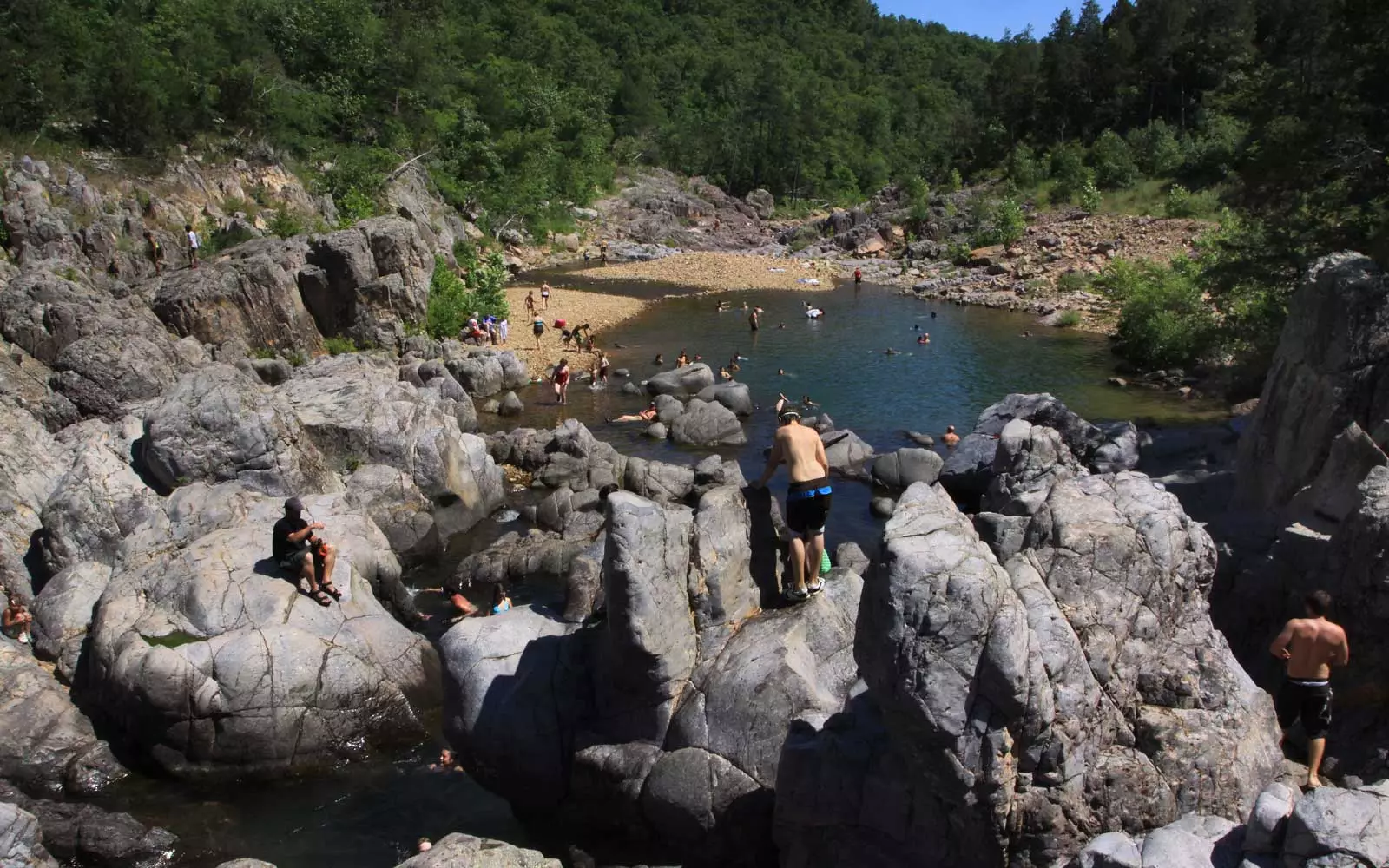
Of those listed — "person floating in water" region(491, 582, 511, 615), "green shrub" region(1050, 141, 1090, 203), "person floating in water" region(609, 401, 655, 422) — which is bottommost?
"person floating in water" region(491, 582, 511, 615)

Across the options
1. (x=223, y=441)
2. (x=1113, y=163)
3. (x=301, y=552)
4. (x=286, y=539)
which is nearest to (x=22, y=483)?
(x=223, y=441)

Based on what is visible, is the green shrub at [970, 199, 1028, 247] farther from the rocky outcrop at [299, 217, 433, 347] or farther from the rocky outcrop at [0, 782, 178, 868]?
the rocky outcrop at [0, 782, 178, 868]

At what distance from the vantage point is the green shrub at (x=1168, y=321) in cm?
3744

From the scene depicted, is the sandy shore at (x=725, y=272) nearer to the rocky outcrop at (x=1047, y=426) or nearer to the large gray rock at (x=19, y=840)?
the rocky outcrop at (x=1047, y=426)

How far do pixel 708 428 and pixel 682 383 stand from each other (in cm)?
606

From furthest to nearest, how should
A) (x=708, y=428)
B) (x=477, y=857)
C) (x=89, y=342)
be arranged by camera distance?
(x=708, y=428) → (x=89, y=342) → (x=477, y=857)

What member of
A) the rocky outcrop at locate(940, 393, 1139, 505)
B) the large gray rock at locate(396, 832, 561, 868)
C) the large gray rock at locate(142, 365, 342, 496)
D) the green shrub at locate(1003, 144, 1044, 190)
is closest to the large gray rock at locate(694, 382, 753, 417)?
the rocky outcrop at locate(940, 393, 1139, 505)

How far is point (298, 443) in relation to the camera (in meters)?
22.1

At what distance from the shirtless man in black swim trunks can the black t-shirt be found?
26.2 ft

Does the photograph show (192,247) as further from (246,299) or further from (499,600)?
(499,600)

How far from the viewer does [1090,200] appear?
6806 centimetres

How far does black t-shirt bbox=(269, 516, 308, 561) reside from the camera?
15.9 meters

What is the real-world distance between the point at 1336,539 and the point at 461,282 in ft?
124

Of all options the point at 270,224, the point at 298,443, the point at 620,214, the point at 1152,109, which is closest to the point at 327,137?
the point at 270,224
